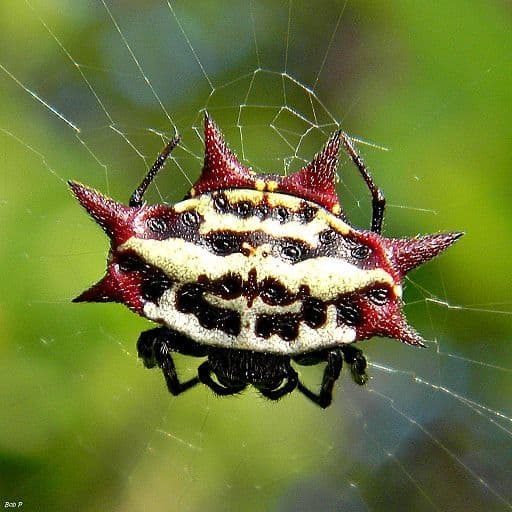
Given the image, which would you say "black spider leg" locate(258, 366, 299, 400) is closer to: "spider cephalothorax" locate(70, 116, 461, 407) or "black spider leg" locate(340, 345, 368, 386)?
"black spider leg" locate(340, 345, 368, 386)

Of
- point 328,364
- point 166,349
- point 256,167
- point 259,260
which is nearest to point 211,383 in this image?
point 166,349

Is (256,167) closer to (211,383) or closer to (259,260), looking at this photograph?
(211,383)

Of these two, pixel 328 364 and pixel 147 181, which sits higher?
pixel 147 181

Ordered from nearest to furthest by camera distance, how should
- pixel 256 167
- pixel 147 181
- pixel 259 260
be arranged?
pixel 259 260 → pixel 147 181 → pixel 256 167

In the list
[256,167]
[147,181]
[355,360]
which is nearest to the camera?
[147,181]

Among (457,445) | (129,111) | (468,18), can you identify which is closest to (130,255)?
(129,111)

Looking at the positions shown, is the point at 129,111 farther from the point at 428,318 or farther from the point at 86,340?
the point at 428,318

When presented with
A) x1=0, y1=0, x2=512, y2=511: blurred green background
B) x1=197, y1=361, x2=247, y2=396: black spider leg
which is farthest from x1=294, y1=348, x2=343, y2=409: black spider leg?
x1=0, y1=0, x2=512, y2=511: blurred green background
